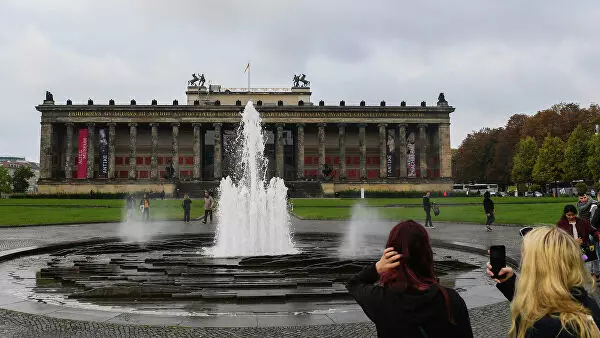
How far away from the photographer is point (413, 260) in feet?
10.5

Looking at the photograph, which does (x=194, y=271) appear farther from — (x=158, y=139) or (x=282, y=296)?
(x=158, y=139)

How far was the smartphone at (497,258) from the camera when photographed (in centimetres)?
323

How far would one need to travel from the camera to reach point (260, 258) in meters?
15.1

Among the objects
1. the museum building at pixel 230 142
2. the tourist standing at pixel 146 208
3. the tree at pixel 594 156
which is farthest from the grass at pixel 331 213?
the museum building at pixel 230 142

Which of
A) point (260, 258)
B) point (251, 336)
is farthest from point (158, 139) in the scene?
point (251, 336)

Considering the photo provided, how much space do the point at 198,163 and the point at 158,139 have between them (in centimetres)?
1009

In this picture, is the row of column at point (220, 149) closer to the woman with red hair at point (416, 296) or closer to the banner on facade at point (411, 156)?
the banner on facade at point (411, 156)

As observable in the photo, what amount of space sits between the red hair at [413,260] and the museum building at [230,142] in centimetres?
7659

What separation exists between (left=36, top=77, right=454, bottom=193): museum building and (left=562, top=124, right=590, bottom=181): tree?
750 inches

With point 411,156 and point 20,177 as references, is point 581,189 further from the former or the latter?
point 20,177

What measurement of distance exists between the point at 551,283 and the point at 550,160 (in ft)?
290

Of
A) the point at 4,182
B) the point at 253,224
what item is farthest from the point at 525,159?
the point at 4,182

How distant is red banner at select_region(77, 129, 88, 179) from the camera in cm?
8150

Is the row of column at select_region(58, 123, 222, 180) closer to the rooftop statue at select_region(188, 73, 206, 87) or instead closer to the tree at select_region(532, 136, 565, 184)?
the rooftop statue at select_region(188, 73, 206, 87)
